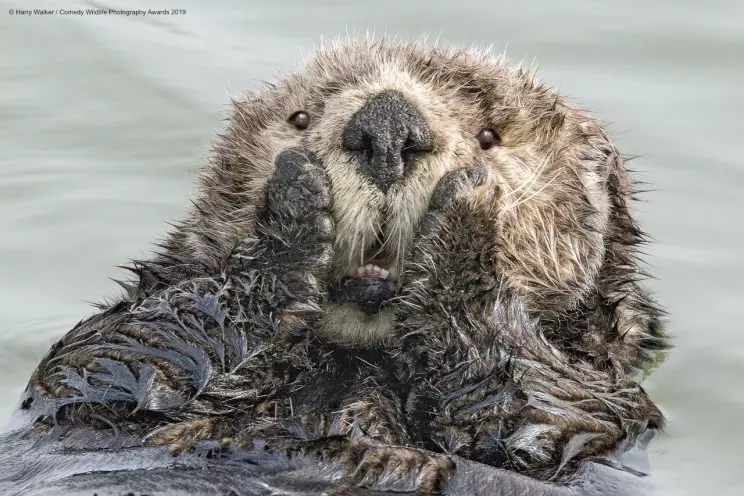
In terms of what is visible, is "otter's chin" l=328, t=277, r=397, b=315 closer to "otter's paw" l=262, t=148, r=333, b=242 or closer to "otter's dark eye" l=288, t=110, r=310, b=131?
"otter's paw" l=262, t=148, r=333, b=242

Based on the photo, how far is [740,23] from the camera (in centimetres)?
866

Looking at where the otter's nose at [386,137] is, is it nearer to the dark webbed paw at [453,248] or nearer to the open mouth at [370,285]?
the dark webbed paw at [453,248]

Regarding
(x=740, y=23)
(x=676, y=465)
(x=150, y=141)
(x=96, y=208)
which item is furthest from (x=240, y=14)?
(x=676, y=465)

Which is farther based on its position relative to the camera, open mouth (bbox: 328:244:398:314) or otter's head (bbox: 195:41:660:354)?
open mouth (bbox: 328:244:398:314)

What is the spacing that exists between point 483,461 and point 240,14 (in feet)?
17.9

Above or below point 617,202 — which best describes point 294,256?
below

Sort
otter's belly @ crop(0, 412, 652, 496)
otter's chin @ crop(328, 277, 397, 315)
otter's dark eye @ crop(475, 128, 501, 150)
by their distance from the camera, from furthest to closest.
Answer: otter's dark eye @ crop(475, 128, 501, 150) → otter's chin @ crop(328, 277, 397, 315) → otter's belly @ crop(0, 412, 652, 496)

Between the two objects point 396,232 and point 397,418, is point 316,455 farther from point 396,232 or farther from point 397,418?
point 396,232

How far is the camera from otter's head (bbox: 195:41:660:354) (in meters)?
4.27

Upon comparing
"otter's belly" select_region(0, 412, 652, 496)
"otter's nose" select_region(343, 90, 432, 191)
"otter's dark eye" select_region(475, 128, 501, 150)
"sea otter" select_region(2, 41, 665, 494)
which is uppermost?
"otter's dark eye" select_region(475, 128, 501, 150)

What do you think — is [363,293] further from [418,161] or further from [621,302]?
[621,302]

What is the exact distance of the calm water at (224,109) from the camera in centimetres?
677

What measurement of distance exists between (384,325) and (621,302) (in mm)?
1053

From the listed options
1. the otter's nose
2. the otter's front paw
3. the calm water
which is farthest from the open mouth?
the calm water
